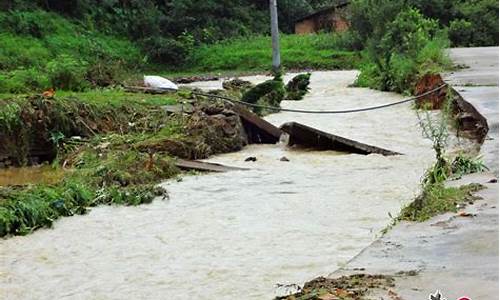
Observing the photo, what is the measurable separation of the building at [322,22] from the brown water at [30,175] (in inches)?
1280

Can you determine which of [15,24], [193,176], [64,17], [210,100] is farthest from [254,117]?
[64,17]

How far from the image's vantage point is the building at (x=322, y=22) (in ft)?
145

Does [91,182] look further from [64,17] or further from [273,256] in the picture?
[64,17]

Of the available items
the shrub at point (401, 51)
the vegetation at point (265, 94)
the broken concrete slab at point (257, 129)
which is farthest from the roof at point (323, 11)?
the broken concrete slab at point (257, 129)

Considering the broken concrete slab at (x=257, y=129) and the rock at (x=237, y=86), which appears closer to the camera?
the broken concrete slab at (x=257, y=129)

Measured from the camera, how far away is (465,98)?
523 inches

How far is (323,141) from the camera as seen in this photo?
13227 mm

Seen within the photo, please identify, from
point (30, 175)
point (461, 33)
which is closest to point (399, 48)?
point (461, 33)

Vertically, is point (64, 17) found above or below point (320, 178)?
above

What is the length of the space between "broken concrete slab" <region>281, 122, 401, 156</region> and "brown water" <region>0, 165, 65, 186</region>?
3.92 metres

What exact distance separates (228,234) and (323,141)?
5409 mm

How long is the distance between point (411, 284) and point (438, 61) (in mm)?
15688

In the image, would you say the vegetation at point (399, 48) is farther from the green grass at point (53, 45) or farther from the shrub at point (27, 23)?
the shrub at point (27, 23)

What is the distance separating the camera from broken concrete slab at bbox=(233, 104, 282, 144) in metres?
14.4
